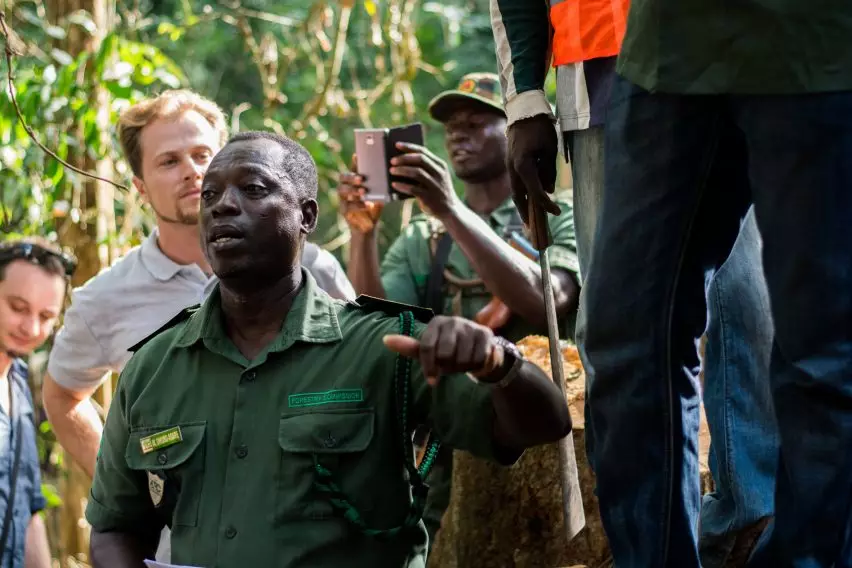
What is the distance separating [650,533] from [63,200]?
4.82m

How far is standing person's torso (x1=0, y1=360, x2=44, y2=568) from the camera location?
450 centimetres

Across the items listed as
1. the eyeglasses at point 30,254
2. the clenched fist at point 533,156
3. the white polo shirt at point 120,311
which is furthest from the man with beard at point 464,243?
the clenched fist at point 533,156

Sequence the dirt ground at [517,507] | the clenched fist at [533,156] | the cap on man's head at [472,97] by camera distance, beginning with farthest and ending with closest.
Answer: the cap on man's head at [472,97], the dirt ground at [517,507], the clenched fist at [533,156]

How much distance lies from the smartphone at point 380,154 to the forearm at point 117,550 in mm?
2248

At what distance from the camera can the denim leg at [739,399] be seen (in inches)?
123

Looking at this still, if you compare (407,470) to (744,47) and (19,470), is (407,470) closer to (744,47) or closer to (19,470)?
(744,47)

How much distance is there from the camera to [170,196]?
15.1 feet

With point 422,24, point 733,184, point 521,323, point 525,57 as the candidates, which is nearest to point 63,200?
point 521,323

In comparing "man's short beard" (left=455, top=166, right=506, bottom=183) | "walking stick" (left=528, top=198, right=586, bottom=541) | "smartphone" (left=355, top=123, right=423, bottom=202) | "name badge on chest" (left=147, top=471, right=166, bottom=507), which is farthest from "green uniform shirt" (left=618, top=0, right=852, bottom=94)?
"man's short beard" (left=455, top=166, right=506, bottom=183)

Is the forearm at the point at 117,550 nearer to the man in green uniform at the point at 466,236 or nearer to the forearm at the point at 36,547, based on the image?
the forearm at the point at 36,547

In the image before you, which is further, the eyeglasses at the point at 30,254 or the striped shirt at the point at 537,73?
the eyeglasses at the point at 30,254

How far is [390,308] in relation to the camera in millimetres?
3176

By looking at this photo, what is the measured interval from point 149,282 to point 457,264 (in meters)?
1.54

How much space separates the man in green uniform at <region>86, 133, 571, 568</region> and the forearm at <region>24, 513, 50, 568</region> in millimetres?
1532
